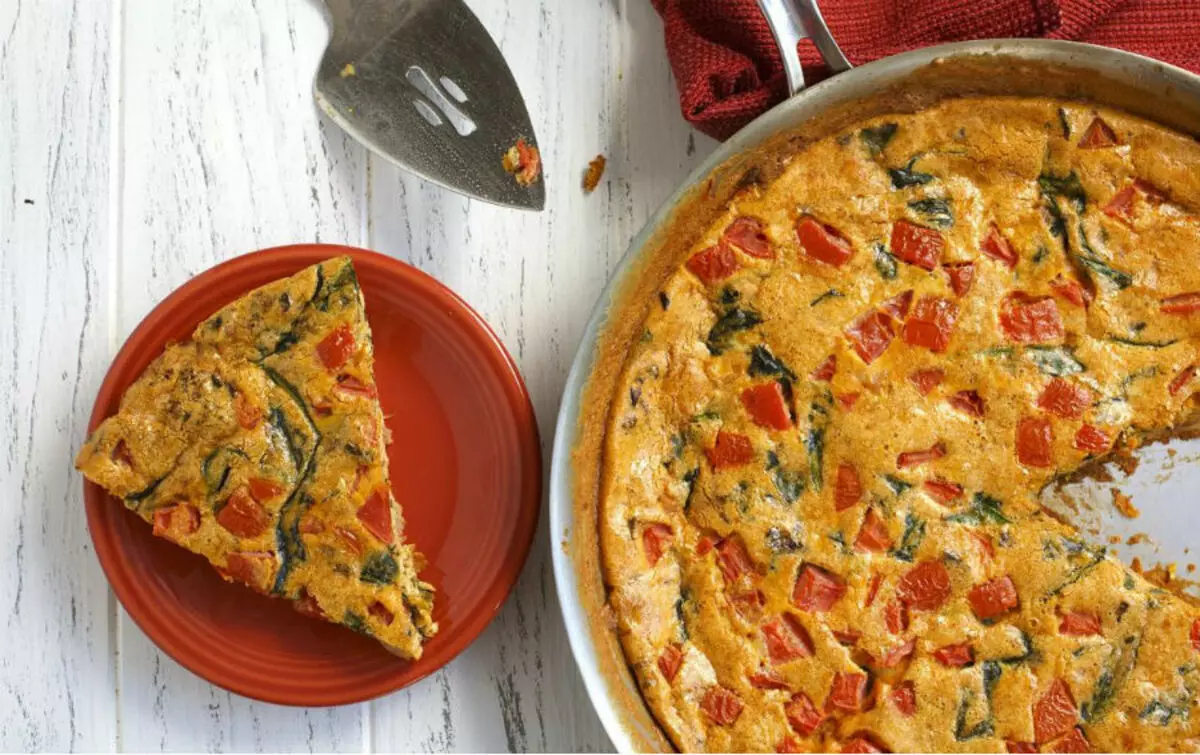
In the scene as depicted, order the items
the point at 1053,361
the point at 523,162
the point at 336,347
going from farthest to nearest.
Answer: the point at 523,162
the point at 336,347
the point at 1053,361

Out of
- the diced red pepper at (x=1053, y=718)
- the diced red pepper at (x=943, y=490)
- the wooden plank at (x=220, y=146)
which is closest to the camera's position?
the diced red pepper at (x=1053, y=718)

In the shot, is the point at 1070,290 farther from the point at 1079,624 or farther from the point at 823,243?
the point at 1079,624

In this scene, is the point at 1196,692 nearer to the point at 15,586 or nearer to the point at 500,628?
the point at 500,628

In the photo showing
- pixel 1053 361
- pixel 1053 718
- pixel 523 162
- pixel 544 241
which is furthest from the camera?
pixel 544 241

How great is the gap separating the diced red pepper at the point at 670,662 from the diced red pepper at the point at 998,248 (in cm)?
141

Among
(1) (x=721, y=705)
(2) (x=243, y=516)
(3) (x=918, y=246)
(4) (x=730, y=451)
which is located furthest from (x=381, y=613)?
(3) (x=918, y=246)

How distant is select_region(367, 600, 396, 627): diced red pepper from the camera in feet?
10.3

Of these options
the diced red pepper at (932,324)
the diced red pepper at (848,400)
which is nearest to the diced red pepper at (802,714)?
the diced red pepper at (848,400)

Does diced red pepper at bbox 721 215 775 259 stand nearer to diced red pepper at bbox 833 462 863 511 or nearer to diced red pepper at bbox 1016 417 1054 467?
diced red pepper at bbox 833 462 863 511

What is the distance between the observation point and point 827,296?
122 inches

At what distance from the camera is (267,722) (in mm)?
3447

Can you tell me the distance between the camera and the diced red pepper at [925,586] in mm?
3045

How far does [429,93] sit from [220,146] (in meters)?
0.71

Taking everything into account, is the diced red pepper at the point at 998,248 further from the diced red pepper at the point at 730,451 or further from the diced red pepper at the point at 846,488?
the diced red pepper at the point at 730,451
